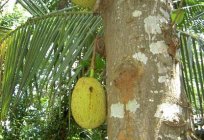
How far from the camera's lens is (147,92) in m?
0.86

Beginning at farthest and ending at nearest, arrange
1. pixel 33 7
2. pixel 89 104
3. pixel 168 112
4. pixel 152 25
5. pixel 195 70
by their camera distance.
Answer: pixel 33 7, pixel 195 70, pixel 89 104, pixel 152 25, pixel 168 112

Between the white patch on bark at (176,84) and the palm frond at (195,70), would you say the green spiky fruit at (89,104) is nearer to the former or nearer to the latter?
the white patch on bark at (176,84)

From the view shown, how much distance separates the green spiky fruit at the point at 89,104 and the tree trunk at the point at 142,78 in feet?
0.59

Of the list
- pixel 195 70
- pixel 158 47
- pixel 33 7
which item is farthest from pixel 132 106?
pixel 33 7

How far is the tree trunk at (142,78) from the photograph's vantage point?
0.84 m

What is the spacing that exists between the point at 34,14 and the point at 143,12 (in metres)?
1.31

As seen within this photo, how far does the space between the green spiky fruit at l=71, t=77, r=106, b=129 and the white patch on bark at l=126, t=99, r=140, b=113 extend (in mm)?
249

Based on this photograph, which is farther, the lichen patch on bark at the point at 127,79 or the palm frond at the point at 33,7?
the palm frond at the point at 33,7

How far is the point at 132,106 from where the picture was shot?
0.87 meters

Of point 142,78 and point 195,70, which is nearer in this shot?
point 142,78

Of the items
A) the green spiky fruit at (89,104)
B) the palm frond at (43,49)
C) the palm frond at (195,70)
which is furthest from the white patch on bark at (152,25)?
the palm frond at (195,70)

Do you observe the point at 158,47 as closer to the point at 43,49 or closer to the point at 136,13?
the point at 136,13

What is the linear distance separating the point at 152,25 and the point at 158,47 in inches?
2.6

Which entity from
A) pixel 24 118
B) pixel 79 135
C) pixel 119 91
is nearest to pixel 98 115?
pixel 119 91
